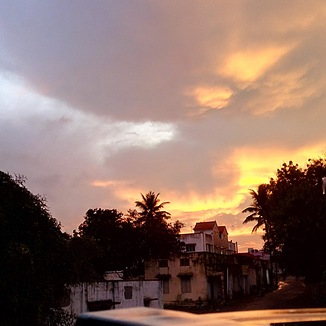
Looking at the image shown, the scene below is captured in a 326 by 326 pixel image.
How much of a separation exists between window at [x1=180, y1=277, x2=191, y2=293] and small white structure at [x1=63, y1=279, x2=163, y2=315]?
13.7m

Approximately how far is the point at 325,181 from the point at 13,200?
17420 mm

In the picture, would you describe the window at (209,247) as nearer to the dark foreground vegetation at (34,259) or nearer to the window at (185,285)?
the window at (185,285)

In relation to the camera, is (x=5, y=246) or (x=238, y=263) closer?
(x=5, y=246)

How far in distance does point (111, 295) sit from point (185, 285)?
63.5 feet

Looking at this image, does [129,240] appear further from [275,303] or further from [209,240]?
[209,240]

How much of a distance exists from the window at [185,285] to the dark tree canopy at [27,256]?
26011 millimetres

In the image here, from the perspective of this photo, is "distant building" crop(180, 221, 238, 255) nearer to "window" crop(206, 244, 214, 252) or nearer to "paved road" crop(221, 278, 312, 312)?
"window" crop(206, 244, 214, 252)

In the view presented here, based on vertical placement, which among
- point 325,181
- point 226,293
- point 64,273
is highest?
point 325,181

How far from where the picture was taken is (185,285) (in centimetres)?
4059

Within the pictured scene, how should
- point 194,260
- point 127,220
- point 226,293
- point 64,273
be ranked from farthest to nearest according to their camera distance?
point 127,220 → point 226,293 → point 194,260 → point 64,273

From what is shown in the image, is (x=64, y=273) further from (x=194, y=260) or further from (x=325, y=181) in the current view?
(x=194, y=260)

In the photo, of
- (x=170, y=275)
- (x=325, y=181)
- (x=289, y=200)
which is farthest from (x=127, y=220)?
(x=325, y=181)

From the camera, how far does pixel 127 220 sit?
50906 millimetres

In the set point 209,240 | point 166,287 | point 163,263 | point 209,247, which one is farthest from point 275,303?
point 209,240
